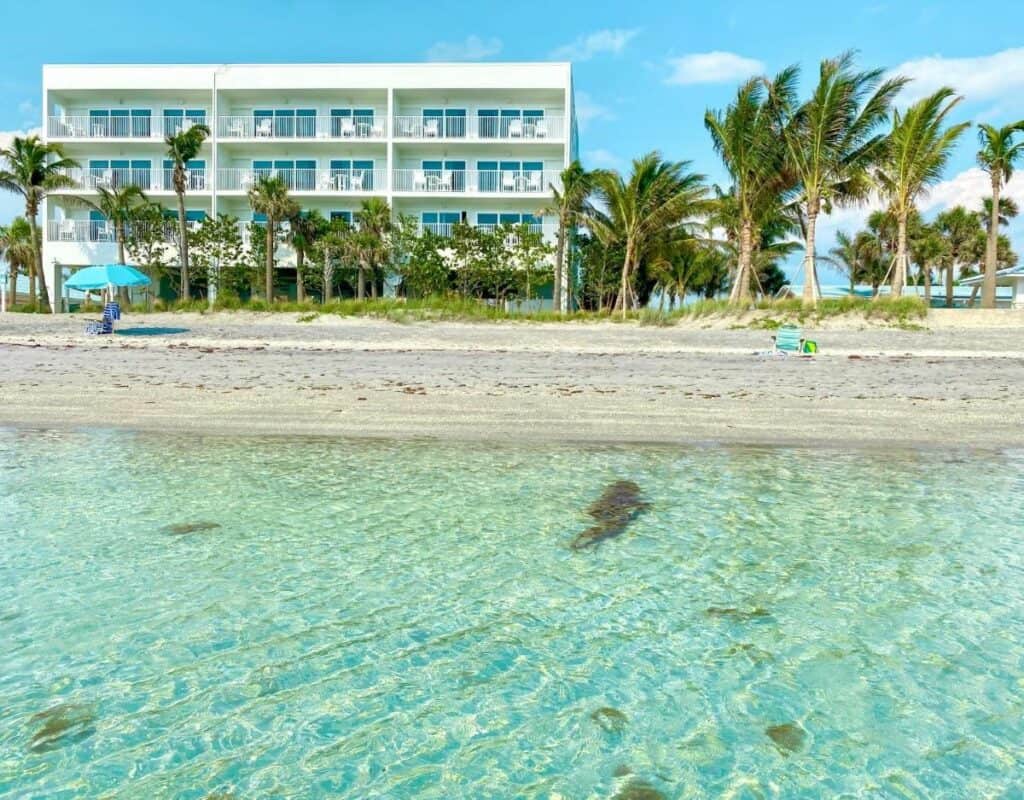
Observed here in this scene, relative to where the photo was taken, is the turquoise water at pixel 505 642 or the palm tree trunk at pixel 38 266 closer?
the turquoise water at pixel 505 642

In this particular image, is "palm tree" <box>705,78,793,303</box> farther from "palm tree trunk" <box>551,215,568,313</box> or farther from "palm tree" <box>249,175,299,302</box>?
"palm tree" <box>249,175,299,302</box>

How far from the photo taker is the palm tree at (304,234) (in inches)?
1286

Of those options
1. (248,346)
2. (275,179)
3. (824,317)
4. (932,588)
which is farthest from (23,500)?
(275,179)

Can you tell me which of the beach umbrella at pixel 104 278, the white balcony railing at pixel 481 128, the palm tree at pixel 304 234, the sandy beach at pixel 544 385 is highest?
the white balcony railing at pixel 481 128

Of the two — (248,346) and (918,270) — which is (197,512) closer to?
(248,346)

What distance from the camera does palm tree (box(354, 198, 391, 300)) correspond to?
3183cm

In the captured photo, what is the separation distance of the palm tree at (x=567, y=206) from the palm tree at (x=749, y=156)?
5131 millimetres

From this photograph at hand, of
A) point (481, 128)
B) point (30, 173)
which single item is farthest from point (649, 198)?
point (30, 173)

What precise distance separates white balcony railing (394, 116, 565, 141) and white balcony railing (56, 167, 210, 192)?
29.7 ft

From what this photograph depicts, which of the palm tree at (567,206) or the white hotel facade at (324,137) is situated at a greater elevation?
the white hotel facade at (324,137)

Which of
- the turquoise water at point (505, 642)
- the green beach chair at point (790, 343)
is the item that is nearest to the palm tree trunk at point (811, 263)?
the green beach chair at point (790, 343)

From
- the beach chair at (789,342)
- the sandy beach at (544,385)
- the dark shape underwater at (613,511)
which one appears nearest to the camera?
the dark shape underwater at (613,511)

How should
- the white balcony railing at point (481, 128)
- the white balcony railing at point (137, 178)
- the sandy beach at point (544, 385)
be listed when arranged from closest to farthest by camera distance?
the sandy beach at point (544, 385), the white balcony railing at point (481, 128), the white balcony railing at point (137, 178)

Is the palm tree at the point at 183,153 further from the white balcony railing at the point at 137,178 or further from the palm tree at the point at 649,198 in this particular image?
the palm tree at the point at 649,198
